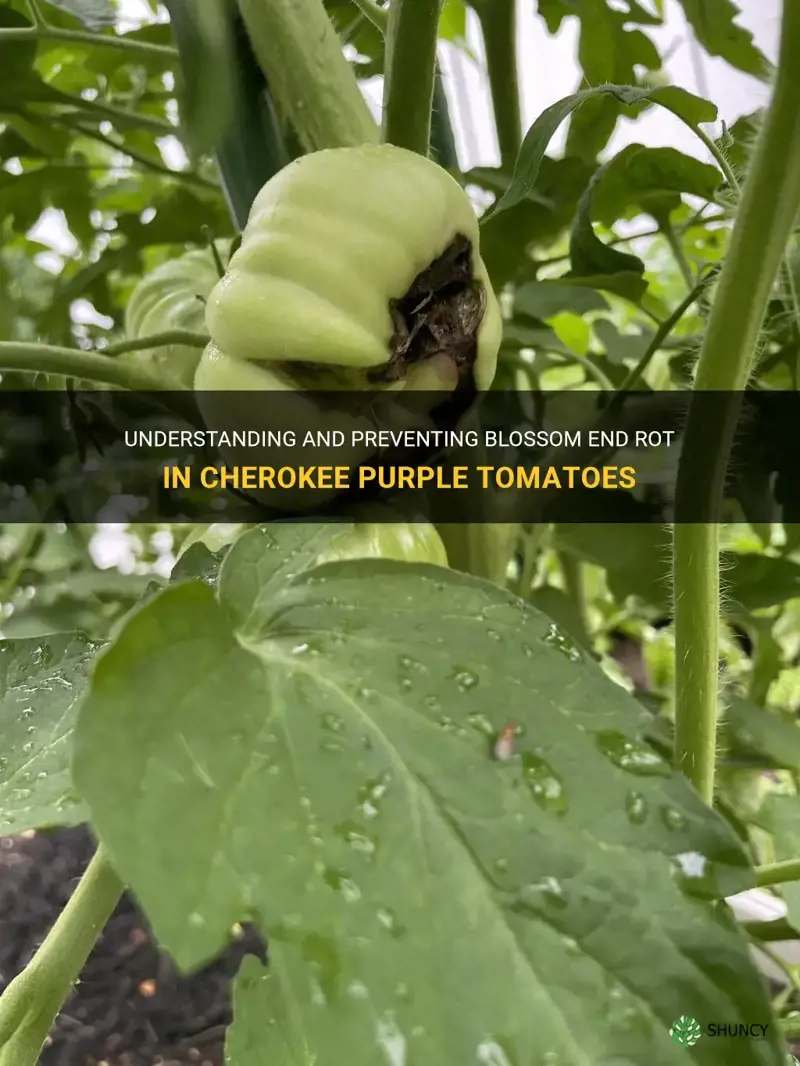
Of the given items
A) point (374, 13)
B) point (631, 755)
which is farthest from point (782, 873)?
point (374, 13)

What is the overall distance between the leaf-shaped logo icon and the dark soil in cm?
37

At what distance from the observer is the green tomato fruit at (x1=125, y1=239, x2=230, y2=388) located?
40cm

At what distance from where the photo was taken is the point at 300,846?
165mm

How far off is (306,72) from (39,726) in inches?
8.7

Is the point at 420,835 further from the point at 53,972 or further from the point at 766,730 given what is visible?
the point at 766,730

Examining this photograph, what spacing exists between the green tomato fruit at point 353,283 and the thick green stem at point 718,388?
0.23 ft

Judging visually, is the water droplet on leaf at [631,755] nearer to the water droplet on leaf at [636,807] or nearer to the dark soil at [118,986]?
the water droplet on leaf at [636,807]

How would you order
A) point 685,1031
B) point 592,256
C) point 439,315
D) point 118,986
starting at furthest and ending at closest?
point 118,986
point 592,256
point 439,315
point 685,1031

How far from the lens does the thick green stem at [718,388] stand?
0.24 m

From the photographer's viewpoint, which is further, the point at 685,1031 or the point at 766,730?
the point at 766,730

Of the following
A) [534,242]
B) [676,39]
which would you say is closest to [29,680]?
[534,242]

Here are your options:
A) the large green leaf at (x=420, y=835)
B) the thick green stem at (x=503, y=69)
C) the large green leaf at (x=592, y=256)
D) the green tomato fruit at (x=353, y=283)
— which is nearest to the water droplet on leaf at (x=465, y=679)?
the large green leaf at (x=420, y=835)

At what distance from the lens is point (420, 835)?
172 mm

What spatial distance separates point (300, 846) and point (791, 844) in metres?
0.20
